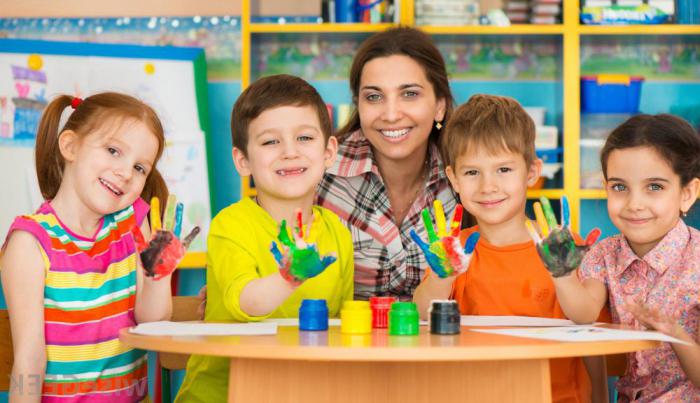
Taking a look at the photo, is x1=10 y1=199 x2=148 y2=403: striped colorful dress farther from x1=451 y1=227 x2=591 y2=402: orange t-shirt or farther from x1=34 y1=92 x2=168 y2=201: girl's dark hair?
x1=451 y1=227 x2=591 y2=402: orange t-shirt

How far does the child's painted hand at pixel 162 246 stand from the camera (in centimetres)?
162

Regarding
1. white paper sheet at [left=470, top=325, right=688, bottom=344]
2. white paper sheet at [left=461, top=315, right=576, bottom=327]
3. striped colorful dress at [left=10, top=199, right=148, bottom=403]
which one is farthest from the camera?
striped colorful dress at [left=10, top=199, right=148, bottom=403]

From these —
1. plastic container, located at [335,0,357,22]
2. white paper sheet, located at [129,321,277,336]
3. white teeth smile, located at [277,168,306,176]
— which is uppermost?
plastic container, located at [335,0,357,22]

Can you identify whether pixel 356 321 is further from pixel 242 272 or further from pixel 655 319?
pixel 655 319

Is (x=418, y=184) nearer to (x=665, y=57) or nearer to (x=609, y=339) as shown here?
(x=609, y=339)

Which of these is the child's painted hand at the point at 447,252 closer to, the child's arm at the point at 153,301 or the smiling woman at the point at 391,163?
the child's arm at the point at 153,301

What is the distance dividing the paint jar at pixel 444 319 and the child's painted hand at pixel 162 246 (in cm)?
46

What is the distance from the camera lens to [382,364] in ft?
5.19

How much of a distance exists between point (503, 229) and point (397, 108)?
2.09 ft

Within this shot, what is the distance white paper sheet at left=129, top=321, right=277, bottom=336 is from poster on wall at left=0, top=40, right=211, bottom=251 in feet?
6.62

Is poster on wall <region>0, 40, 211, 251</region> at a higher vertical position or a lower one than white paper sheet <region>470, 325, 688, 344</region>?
higher

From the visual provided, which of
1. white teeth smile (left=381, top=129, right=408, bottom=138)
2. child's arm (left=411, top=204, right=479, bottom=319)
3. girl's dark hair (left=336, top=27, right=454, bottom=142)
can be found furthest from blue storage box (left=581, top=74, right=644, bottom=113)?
child's arm (left=411, top=204, right=479, bottom=319)

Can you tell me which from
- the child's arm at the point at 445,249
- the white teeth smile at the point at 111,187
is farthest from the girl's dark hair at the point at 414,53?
the child's arm at the point at 445,249

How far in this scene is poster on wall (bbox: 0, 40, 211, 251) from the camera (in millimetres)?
3570
